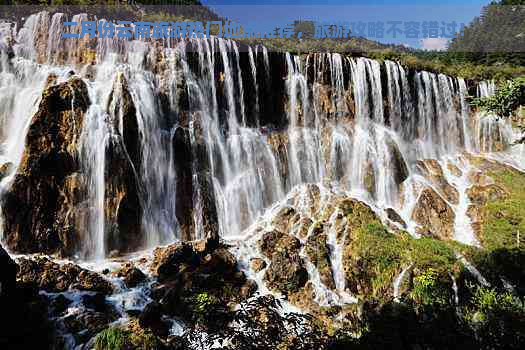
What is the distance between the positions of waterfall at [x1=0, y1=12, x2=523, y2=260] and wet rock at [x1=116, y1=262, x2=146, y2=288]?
2602mm

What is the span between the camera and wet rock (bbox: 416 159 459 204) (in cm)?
2123

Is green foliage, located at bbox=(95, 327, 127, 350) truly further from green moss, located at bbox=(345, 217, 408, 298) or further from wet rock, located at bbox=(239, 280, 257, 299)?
green moss, located at bbox=(345, 217, 408, 298)

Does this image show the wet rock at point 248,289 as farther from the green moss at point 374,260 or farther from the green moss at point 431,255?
the green moss at point 431,255

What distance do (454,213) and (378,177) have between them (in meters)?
4.25

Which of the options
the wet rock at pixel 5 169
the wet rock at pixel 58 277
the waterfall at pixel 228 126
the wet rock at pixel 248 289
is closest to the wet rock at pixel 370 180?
the waterfall at pixel 228 126

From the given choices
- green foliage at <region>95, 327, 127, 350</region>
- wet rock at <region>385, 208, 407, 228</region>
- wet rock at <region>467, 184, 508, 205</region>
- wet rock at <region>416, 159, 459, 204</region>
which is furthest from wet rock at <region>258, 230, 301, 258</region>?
wet rock at <region>467, 184, 508, 205</region>

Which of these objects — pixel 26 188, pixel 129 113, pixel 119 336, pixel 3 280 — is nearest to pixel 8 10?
pixel 129 113

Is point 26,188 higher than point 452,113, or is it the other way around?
point 452,113

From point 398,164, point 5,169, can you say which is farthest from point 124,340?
point 398,164

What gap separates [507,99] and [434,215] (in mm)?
13118

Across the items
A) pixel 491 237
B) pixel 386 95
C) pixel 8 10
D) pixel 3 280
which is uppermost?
pixel 8 10

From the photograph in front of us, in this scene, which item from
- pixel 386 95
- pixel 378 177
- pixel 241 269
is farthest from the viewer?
pixel 386 95

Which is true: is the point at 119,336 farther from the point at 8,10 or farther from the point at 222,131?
the point at 8,10

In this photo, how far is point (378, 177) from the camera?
847 inches
